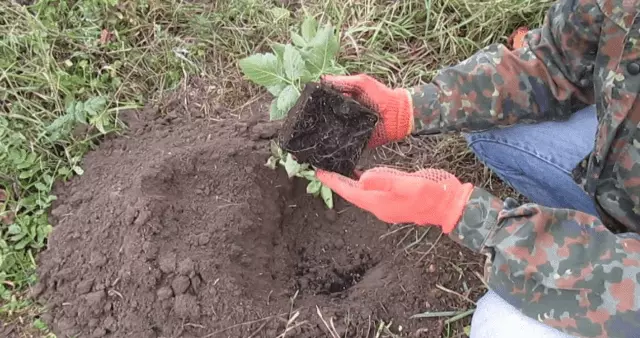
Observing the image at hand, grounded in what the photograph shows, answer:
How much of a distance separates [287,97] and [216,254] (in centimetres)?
51

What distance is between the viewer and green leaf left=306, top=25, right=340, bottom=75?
163cm

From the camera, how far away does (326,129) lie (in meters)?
1.64

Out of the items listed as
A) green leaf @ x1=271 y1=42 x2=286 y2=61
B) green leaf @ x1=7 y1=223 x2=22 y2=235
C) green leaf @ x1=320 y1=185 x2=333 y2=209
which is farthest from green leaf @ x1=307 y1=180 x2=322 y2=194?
green leaf @ x1=7 y1=223 x2=22 y2=235

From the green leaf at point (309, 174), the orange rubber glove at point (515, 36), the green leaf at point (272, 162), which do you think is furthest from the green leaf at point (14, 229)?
the orange rubber glove at point (515, 36)

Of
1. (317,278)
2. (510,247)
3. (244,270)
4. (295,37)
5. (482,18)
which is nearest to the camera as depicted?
(510,247)

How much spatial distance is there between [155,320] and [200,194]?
15.7 inches

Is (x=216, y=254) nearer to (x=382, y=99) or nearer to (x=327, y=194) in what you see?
(x=327, y=194)

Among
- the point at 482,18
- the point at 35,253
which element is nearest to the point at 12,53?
the point at 35,253

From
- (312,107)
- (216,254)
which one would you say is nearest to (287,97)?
(312,107)

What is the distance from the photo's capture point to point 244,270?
180cm

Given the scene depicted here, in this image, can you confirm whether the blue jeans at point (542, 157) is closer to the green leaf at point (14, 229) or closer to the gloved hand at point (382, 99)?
the gloved hand at point (382, 99)

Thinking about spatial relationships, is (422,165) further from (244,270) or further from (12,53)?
(12,53)

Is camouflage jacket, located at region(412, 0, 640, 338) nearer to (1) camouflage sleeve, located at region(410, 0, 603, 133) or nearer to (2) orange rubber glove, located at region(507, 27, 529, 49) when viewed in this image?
(1) camouflage sleeve, located at region(410, 0, 603, 133)

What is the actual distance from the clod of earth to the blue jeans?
0.39m
